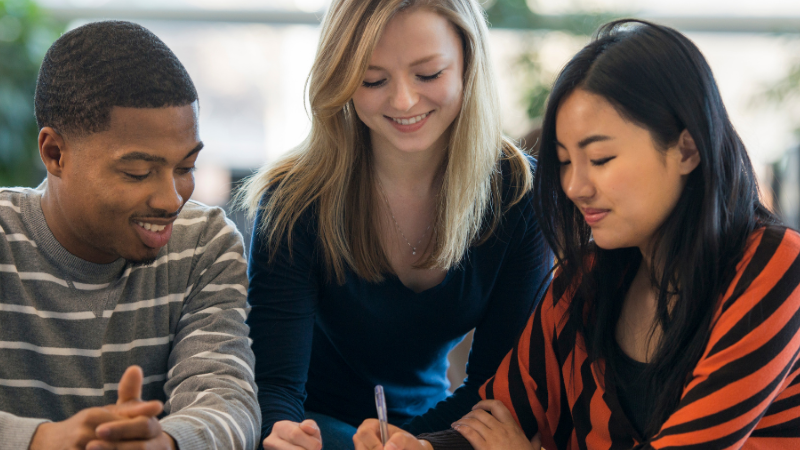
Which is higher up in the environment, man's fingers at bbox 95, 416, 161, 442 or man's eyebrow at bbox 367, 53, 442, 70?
man's eyebrow at bbox 367, 53, 442, 70

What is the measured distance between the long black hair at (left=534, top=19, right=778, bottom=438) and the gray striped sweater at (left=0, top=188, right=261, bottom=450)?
0.61m

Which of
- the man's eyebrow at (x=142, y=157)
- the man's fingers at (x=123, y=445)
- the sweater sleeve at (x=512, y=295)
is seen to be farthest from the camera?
the sweater sleeve at (x=512, y=295)

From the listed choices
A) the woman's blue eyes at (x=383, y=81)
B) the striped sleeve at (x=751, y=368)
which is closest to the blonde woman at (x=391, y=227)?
the woman's blue eyes at (x=383, y=81)

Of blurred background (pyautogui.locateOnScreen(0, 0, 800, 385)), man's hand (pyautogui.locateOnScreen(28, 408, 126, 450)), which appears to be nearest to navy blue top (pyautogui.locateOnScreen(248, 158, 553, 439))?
man's hand (pyautogui.locateOnScreen(28, 408, 126, 450))

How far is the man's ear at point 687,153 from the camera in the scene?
3.37 feet

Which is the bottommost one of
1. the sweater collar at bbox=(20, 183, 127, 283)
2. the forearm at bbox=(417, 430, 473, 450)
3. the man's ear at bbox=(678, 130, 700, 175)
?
the forearm at bbox=(417, 430, 473, 450)

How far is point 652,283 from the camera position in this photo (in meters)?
1.15

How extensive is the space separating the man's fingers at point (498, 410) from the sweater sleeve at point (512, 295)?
187 mm

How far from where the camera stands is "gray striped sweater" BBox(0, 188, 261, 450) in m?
1.07

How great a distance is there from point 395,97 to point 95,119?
0.51 m

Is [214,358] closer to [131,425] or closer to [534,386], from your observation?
[131,425]

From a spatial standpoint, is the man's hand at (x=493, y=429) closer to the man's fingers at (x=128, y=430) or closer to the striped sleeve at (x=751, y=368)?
the striped sleeve at (x=751, y=368)

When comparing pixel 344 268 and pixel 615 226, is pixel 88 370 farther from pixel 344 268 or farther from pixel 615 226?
pixel 615 226

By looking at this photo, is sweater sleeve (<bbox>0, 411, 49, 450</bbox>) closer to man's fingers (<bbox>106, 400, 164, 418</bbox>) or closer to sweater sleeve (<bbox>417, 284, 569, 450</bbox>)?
man's fingers (<bbox>106, 400, 164, 418</bbox>)
